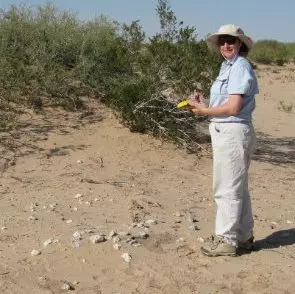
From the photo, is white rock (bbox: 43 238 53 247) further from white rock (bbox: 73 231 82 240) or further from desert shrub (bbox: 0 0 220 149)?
desert shrub (bbox: 0 0 220 149)

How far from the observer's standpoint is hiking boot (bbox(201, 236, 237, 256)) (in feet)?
13.7

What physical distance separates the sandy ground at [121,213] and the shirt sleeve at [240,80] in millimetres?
1267

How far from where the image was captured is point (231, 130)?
3.95 metres

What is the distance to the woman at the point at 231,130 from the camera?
3859mm

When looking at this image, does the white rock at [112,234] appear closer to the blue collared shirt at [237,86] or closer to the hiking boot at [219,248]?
the hiking boot at [219,248]

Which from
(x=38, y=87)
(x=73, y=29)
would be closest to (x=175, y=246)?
(x=38, y=87)

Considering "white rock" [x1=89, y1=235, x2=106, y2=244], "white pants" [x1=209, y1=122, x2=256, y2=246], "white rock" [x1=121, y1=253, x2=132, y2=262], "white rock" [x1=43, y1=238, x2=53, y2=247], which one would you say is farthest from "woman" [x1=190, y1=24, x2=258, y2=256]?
"white rock" [x1=43, y1=238, x2=53, y2=247]

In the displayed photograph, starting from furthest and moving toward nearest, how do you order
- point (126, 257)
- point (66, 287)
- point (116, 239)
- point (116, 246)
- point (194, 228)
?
point (194, 228), point (116, 239), point (116, 246), point (126, 257), point (66, 287)

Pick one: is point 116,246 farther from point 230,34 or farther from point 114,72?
point 114,72

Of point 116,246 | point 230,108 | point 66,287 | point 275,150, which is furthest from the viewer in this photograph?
point 275,150

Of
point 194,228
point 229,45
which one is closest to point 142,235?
point 194,228

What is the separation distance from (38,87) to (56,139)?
4.20 feet

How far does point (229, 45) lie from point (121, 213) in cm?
196

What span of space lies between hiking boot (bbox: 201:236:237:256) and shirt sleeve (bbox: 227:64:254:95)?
3.69 feet
